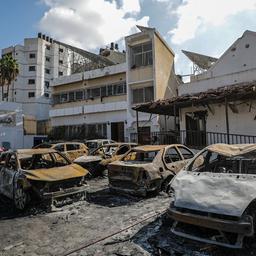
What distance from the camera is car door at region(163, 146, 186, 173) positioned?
31.1ft

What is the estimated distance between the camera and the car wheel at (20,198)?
26.1 ft

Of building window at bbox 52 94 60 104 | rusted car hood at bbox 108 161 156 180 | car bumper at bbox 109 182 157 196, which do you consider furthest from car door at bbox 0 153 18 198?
building window at bbox 52 94 60 104

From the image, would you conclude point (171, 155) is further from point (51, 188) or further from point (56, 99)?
point (56, 99)

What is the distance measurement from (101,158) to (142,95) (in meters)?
12.5

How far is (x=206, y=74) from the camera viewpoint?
2239cm

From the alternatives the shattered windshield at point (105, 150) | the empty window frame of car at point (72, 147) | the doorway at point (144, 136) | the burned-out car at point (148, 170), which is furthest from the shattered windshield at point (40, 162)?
the doorway at point (144, 136)

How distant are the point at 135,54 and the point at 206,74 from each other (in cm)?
663

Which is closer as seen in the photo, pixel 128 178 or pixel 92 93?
pixel 128 178

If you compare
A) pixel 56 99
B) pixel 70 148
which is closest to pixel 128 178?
pixel 70 148

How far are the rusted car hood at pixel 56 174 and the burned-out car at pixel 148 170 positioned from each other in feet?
3.81

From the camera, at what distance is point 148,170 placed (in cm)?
879

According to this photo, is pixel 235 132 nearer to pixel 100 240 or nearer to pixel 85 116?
pixel 100 240

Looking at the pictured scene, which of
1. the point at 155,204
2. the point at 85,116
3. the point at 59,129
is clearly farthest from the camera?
the point at 59,129

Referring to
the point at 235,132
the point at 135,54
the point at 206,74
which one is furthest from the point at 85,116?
the point at 235,132
